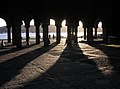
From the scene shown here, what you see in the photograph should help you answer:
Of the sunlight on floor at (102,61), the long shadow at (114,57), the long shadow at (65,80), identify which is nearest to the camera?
the long shadow at (65,80)

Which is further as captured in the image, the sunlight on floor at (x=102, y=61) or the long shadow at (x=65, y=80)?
the sunlight on floor at (x=102, y=61)

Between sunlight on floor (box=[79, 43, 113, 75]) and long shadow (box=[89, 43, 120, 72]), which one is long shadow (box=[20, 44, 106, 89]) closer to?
sunlight on floor (box=[79, 43, 113, 75])

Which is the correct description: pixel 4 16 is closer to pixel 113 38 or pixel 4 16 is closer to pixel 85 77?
pixel 113 38

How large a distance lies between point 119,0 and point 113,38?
4118 millimetres

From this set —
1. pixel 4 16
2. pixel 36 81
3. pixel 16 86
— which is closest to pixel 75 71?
pixel 36 81

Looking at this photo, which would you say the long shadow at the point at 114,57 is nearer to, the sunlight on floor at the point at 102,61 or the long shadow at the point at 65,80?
the sunlight on floor at the point at 102,61

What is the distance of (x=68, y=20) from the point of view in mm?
26484

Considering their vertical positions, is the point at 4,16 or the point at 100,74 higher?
the point at 4,16

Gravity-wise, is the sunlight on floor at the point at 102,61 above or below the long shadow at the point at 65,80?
above

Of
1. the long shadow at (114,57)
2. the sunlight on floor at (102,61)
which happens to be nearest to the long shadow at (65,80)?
the sunlight on floor at (102,61)

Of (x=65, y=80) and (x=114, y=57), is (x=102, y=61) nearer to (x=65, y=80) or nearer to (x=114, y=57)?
(x=114, y=57)

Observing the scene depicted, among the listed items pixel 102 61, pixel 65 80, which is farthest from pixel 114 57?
pixel 65 80

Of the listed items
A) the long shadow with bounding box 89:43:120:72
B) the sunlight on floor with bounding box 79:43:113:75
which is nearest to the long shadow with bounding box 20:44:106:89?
the sunlight on floor with bounding box 79:43:113:75

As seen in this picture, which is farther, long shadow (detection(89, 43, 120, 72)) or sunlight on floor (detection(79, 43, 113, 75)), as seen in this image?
long shadow (detection(89, 43, 120, 72))
